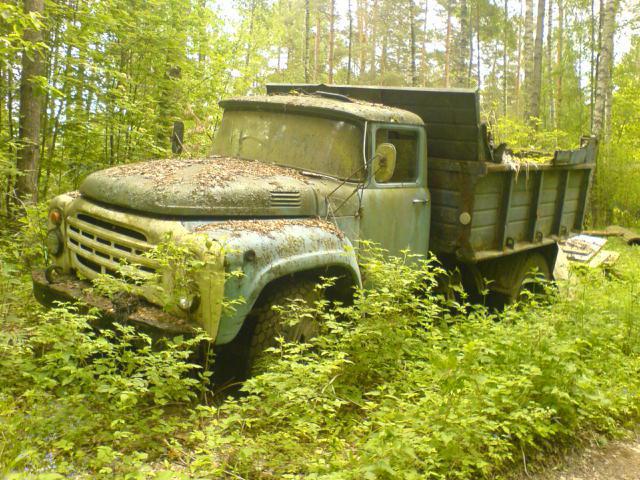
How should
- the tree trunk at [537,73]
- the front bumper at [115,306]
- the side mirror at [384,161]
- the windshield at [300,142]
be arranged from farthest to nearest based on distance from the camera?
the tree trunk at [537,73] < the windshield at [300,142] < the side mirror at [384,161] < the front bumper at [115,306]

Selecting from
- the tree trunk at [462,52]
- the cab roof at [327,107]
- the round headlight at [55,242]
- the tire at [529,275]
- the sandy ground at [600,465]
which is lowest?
the sandy ground at [600,465]

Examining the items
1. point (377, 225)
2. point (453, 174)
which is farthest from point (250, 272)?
point (453, 174)

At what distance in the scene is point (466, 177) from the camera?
19.7 feet

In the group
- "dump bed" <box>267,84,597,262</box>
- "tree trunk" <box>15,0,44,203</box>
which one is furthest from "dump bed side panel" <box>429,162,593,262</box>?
"tree trunk" <box>15,0,44,203</box>

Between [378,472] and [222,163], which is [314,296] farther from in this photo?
[378,472]

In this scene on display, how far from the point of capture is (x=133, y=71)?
390 inches

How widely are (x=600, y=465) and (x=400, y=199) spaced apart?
2739 millimetres

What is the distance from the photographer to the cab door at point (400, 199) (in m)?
5.36

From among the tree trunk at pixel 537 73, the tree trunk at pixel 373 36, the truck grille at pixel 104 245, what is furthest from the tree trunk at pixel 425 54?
the truck grille at pixel 104 245

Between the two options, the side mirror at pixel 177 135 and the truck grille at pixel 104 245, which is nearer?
the truck grille at pixel 104 245

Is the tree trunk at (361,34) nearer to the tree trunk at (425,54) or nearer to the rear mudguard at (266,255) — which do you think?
the tree trunk at (425,54)

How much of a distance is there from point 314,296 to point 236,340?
66 centimetres

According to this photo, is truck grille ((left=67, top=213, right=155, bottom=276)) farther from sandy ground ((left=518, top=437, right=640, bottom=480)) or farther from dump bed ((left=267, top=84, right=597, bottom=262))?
dump bed ((left=267, top=84, right=597, bottom=262))

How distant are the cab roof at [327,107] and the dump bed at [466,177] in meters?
0.35
